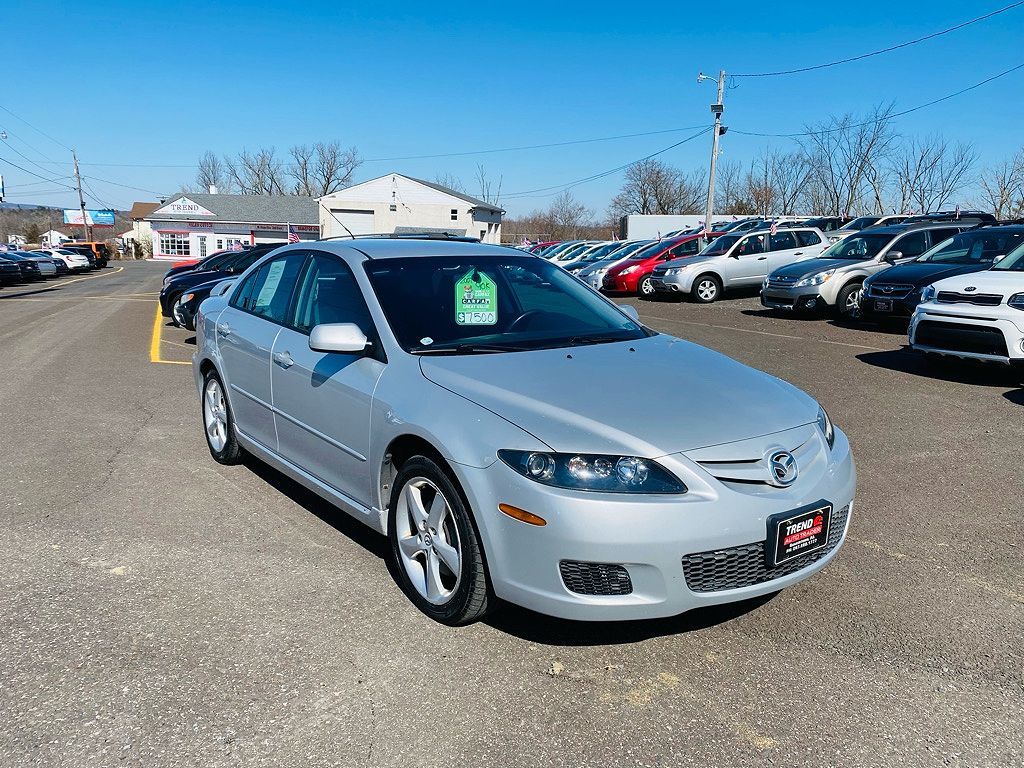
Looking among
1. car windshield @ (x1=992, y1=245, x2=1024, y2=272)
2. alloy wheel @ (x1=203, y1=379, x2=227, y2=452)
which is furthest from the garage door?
alloy wheel @ (x1=203, y1=379, x2=227, y2=452)

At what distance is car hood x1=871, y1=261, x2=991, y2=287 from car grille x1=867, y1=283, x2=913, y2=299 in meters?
0.07

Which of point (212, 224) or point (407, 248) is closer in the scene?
point (407, 248)

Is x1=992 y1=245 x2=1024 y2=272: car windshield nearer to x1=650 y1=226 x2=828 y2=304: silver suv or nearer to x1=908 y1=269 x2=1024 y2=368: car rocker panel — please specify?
x1=908 y1=269 x2=1024 y2=368: car rocker panel

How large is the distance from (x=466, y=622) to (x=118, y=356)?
31.5ft

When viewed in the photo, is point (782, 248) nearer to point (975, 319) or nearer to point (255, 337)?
point (975, 319)

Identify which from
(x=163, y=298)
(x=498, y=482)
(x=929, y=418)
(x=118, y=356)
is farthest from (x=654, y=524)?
(x=163, y=298)

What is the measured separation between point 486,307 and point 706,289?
15.9m

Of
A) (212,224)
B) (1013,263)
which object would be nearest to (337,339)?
(1013,263)

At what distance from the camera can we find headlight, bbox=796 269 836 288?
14781 mm

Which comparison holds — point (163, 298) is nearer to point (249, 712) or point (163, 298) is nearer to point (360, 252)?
point (360, 252)

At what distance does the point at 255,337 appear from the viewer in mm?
5016

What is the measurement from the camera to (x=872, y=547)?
14.2ft

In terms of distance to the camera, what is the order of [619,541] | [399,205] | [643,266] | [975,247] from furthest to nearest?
[399,205], [643,266], [975,247], [619,541]

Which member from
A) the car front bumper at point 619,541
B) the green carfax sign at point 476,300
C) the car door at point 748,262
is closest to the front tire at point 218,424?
the green carfax sign at point 476,300
